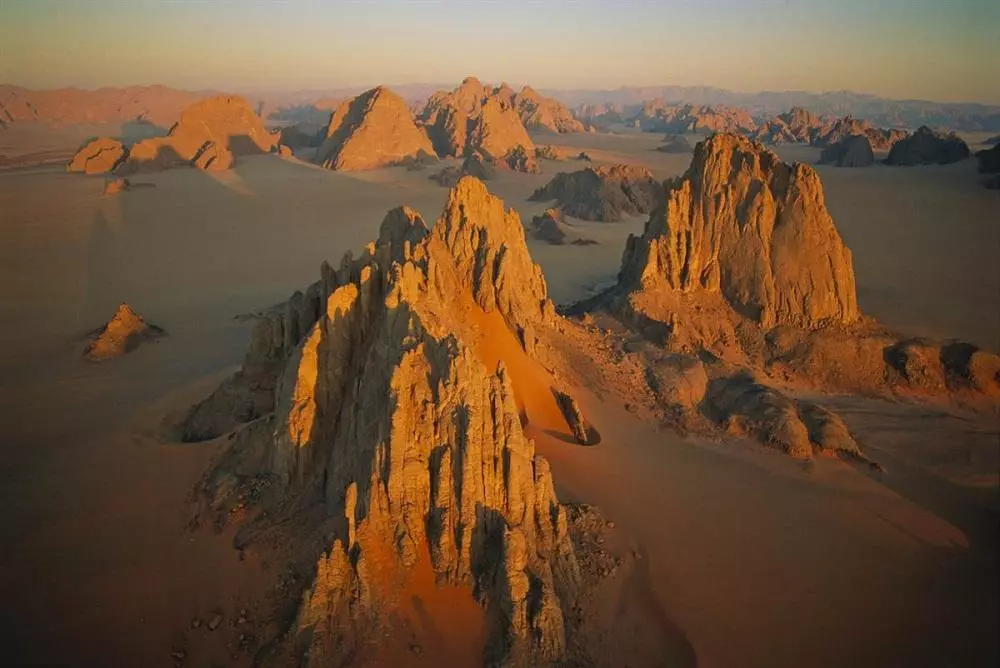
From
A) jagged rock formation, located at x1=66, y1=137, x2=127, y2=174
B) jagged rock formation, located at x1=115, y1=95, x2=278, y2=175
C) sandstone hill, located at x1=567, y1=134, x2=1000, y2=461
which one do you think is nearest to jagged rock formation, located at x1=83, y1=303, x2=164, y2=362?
sandstone hill, located at x1=567, y1=134, x2=1000, y2=461

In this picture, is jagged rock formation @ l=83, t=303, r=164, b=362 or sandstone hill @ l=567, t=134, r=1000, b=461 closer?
sandstone hill @ l=567, t=134, r=1000, b=461

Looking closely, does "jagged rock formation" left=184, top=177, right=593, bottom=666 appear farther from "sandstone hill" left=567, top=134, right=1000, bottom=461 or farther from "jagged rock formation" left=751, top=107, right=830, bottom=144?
"jagged rock formation" left=751, top=107, right=830, bottom=144

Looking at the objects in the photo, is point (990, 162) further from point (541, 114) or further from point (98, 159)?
point (98, 159)

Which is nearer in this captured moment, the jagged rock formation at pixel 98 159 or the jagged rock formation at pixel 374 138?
the jagged rock formation at pixel 98 159

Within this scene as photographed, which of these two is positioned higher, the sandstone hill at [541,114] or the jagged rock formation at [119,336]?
the sandstone hill at [541,114]

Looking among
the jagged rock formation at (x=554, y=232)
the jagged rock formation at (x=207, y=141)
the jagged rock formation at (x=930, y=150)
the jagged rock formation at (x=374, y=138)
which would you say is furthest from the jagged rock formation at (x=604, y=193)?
the jagged rock formation at (x=207, y=141)

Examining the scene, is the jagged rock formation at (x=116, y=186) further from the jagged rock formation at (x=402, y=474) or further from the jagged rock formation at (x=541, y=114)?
the jagged rock formation at (x=541, y=114)

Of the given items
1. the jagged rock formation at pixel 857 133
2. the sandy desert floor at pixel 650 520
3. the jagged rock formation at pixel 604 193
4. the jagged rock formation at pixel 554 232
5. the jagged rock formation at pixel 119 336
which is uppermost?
the jagged rock formation at pixel 857 133

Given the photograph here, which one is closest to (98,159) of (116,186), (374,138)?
(116,186)
